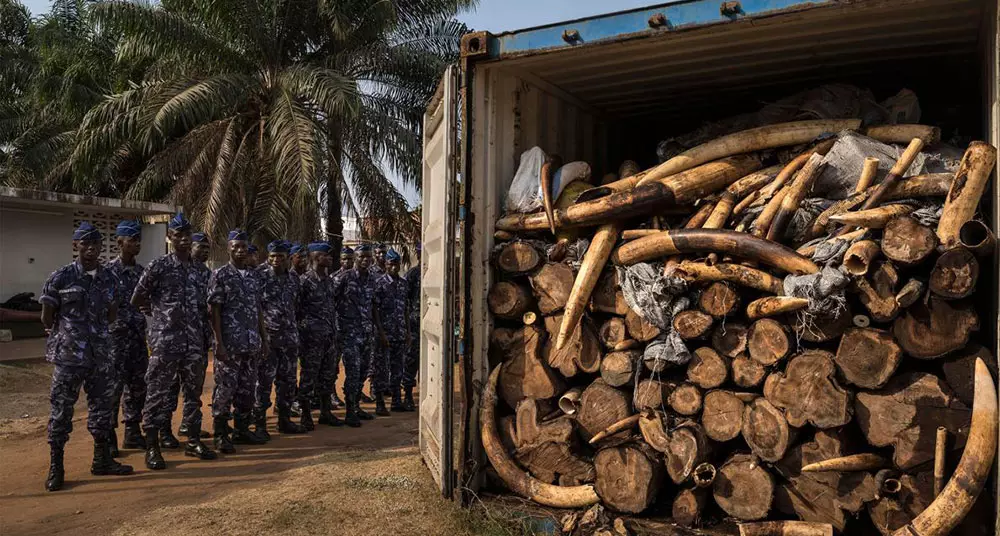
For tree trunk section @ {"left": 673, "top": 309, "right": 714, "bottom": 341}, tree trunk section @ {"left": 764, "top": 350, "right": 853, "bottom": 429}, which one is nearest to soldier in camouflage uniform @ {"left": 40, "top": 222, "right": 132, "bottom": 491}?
tree trunk section @ {"left": 673, "top": 309, "right": 714, "bottom": 341}

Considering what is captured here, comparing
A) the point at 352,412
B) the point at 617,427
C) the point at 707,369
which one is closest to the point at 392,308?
the point at 352,412

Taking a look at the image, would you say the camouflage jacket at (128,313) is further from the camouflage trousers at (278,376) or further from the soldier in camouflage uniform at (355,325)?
the soldier in camouflage uniform at (355,325)

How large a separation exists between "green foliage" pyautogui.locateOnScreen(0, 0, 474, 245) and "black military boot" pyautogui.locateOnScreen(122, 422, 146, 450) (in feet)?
18.6

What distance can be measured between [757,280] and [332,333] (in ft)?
18.4

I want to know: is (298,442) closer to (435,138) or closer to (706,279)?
(435,138)

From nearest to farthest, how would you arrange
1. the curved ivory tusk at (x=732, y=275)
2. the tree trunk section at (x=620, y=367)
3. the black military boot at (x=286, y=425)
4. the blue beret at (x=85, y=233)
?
the curved ivory tusk at (x=732, y=275)
the tree trunk section at (x=620, y=367)
the blue beret at (x=85, y=233)
the black military boot at (x=286, y=425)

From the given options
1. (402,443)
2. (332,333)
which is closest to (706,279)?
(402,443)

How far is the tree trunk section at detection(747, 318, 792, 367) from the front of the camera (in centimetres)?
389

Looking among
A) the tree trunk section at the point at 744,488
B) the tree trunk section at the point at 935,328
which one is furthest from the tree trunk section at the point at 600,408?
the tree trunk section at the point at 935,328

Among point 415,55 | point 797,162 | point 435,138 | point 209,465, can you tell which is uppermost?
point 415,55

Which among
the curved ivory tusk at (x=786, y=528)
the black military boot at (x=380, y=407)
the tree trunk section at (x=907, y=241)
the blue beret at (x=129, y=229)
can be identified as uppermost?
the blue beret at (x=129, y=229)

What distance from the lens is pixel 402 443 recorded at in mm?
7250

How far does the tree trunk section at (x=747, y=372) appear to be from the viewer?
13.1ft

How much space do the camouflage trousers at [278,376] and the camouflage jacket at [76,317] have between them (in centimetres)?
179
